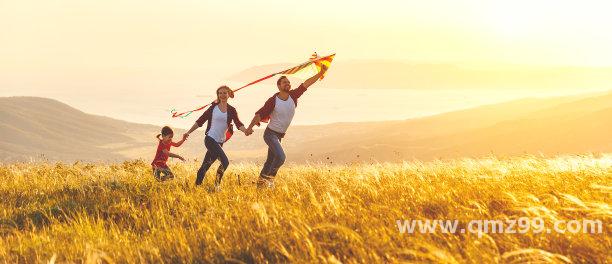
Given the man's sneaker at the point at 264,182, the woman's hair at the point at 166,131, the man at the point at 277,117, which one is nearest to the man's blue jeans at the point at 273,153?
the man at the point at 277,117

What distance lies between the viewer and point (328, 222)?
4.54m

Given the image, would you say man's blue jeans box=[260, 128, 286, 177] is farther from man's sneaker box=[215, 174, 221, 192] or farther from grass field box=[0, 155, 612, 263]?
grass field box=[0, 155, 612, 263]

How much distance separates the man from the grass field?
1.26 meters

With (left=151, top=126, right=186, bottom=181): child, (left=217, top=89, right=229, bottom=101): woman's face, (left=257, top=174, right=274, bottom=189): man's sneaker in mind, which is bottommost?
(left=257, top=174, right=274, bottom=189): man's sneaker

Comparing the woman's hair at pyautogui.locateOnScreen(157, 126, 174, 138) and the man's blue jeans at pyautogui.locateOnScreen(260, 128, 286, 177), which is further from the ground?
the woman's hair at pyautogui.locateOnScreen(157, 126, 174, 138)

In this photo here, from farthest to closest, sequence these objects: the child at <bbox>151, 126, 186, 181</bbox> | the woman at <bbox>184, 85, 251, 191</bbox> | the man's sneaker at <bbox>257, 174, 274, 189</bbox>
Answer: the child at <bbox>151, 126, 186, 181</bbox>
the woman at <bbox>184, 85, 251, 191</bbox>
the man's sneaker at <bbox>257, 174, 274, 189</bbox>

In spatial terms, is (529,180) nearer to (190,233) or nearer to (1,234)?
(190,233)

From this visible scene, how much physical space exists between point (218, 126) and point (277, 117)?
1.06 metres

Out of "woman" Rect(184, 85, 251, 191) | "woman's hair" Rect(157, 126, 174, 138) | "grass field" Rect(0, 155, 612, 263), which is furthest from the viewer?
"woman's hair" Rect(157, 126, 174, 138)

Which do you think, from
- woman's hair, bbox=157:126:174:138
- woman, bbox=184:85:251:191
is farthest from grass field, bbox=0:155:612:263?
woman's hair, bbox=157:126:174:138

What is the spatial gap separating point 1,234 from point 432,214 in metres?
Answer: 4.70

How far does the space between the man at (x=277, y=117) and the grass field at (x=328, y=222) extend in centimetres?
126

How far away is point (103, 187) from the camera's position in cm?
950

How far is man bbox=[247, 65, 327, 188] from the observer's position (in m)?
9.55
